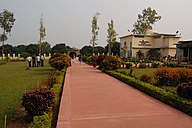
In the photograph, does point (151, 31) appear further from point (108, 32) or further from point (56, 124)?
point (56, 124)

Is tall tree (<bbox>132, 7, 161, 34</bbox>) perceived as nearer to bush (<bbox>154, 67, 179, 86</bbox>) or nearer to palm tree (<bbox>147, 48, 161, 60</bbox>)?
palm tree (<bbox>147, 48, 161, 60</bbox>)

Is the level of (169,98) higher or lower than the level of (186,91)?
lower

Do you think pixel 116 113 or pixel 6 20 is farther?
pixel 6 20

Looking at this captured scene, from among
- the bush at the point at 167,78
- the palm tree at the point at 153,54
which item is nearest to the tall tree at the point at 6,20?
the palm tree at the point at 153,54

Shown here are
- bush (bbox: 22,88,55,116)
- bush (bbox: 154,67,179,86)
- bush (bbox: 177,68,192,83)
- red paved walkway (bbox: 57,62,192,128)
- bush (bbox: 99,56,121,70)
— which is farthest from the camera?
bush (bbox: 99,56,121,70)

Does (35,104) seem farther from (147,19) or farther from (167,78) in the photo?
(147,19)

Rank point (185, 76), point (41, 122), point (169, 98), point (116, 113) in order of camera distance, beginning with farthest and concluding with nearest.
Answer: point (185, 76)
point (169, 98)
point (116, 113)
point (41, 122)

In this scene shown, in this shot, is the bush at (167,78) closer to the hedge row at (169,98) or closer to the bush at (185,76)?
the bush at (185,76)

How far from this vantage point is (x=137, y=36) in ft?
168

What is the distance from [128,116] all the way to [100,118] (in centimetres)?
75

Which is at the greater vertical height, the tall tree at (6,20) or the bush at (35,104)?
the tall tree at (6,20)

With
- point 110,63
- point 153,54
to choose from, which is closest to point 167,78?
point 110,63

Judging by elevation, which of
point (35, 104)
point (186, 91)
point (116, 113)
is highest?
point (186, 91)

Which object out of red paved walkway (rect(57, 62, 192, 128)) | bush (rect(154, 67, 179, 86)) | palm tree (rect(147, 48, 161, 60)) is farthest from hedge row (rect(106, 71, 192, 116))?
palm tree (rect(147, 48, 161, 60))
